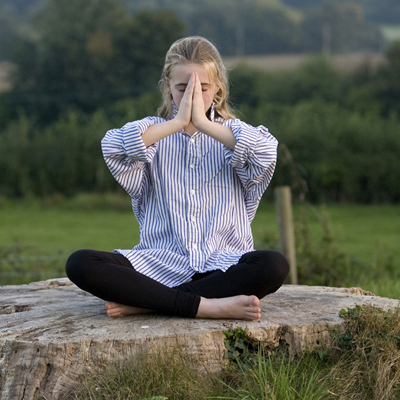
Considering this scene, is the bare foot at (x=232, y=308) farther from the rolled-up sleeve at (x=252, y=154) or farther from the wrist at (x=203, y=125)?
the wrist at (x=203, y=125)

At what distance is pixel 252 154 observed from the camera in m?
2.83

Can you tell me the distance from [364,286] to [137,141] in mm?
2651

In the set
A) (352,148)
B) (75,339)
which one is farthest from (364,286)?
(352,148)

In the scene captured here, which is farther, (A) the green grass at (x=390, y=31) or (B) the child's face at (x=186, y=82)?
(A) the green grass at (x=390, y=31)

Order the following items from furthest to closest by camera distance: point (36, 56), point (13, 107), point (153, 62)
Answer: point (36, 56) → point (153, 62) → point (13, 107)

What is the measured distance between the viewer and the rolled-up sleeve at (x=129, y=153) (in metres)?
2.83

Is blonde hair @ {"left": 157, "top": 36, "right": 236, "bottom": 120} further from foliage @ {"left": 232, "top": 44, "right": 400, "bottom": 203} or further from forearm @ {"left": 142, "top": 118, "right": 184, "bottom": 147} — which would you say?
foliage @ {"left": 232, "top": 44, "right": 400, "bottom": 203}

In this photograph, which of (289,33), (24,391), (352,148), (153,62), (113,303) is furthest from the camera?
(289,33)

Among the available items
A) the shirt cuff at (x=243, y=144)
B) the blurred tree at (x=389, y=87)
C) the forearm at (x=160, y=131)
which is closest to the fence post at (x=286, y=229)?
the shirt cuff at (x=243, y=144)

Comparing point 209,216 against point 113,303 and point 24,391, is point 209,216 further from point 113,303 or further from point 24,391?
point 24,391

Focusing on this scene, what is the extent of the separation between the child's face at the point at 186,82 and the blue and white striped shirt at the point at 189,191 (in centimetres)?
17

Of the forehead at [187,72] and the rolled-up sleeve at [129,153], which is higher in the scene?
the forehead at [187,72]

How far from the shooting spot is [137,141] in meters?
2.81

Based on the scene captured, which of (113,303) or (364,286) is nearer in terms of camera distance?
(113,303)
